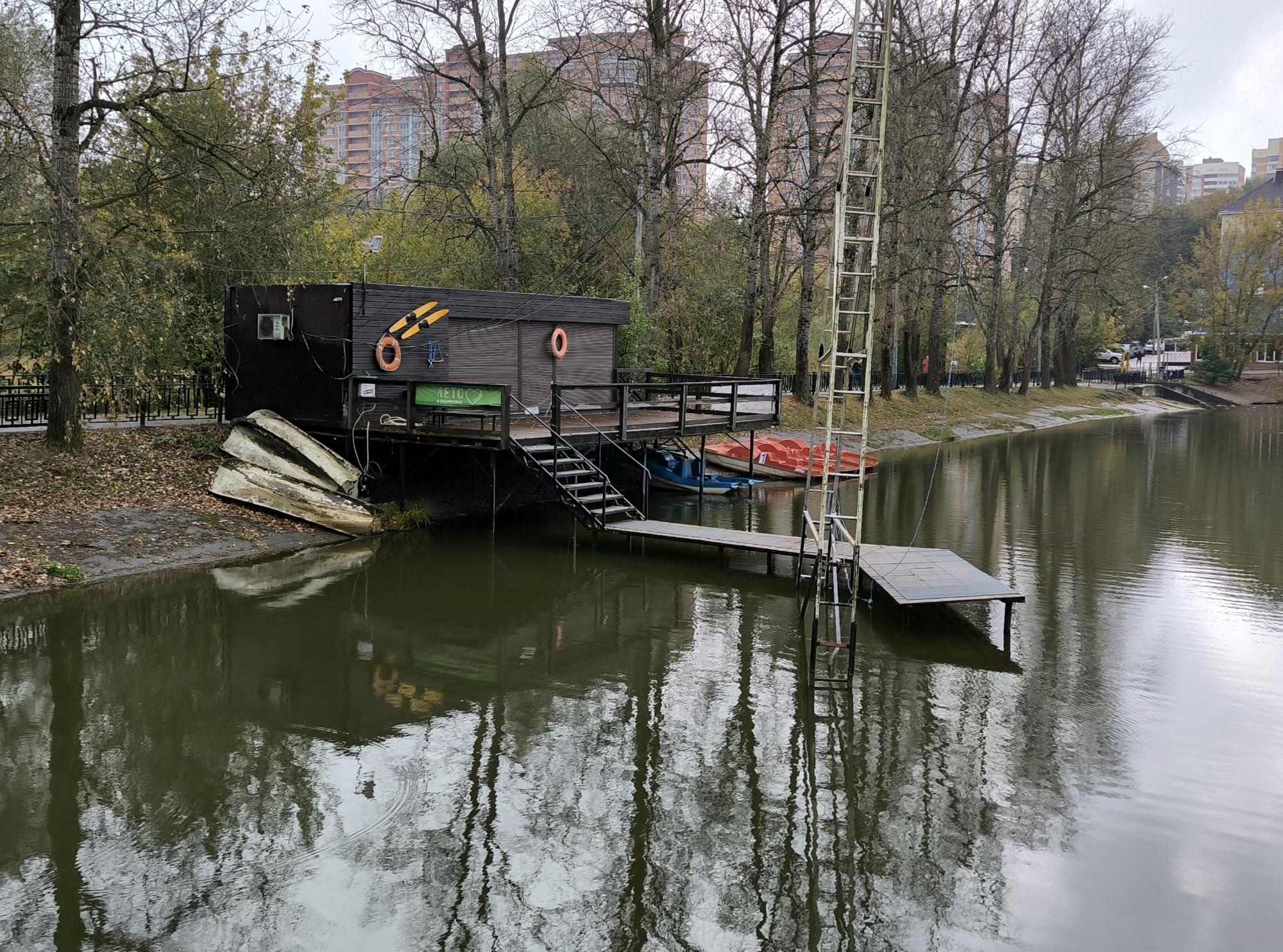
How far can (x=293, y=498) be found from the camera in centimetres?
1803

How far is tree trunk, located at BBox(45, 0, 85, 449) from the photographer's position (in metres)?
16.0

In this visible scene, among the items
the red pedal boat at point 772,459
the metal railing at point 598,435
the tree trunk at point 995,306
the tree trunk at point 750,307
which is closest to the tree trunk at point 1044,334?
the tree trunk at point 995,306

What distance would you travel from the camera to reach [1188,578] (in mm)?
16391

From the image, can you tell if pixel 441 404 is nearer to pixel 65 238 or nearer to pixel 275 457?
pixel 275 457

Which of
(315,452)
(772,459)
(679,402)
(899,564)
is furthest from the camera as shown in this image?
(772,459)

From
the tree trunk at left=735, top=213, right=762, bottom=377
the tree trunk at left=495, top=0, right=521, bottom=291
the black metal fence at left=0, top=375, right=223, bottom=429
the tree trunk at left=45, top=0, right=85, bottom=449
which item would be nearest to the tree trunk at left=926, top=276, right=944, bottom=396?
the tree trunk at left=735, top=213, right=762, bottom=377

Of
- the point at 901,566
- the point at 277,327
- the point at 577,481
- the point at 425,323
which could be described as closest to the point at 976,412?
the point at 577,481

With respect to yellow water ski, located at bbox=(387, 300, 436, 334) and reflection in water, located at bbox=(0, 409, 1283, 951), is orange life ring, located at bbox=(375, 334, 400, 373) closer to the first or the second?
yellow water ski, located at bbox=(387, 300, 436, 334)

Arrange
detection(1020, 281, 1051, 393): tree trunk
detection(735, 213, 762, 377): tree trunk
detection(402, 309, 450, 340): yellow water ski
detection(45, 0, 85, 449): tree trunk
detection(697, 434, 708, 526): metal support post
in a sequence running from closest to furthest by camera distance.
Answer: detection(45, 0, 85, 449): tree trunk, detection(402, 309, 450, 340): yellow water ski, detection(697, 434, 708, 526): metal support post, detection(735, 213, 762, 377): tree trunk, detection(1020, 281, 1051, 393): tree trunk

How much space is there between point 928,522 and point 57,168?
15687 mm

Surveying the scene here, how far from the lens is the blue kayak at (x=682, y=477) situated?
24.2m

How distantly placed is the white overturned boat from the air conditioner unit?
145 cm

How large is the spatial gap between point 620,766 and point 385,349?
39.7ft

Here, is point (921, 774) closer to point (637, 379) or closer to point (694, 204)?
point (637, 379)
